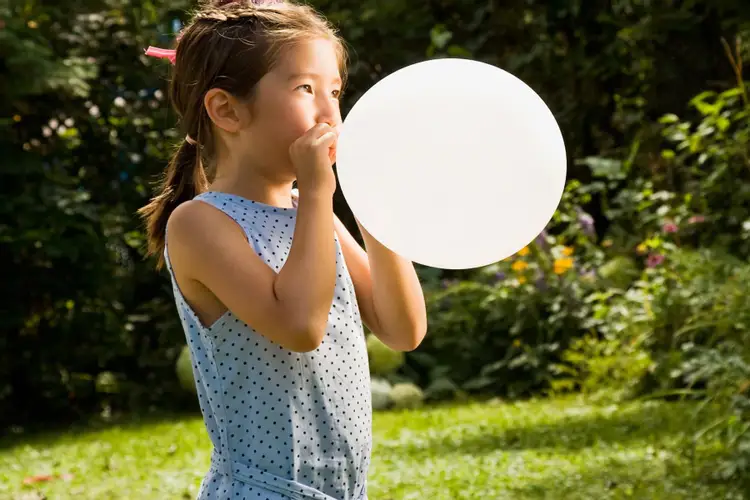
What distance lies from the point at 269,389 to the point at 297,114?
40cm

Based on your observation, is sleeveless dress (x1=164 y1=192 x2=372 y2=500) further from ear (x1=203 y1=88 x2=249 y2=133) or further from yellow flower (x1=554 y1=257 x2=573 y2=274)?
yellow flower (x1=554 y1=257 x2=573 y2=274)

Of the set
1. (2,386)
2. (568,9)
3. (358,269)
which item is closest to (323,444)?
(358,269)

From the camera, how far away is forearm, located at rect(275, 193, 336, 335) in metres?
1.57

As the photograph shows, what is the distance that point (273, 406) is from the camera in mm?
1648

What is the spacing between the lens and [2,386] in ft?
20.5

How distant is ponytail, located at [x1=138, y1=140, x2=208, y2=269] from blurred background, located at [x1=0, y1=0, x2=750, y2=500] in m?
2.58

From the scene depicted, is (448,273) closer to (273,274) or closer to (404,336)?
(404,336)

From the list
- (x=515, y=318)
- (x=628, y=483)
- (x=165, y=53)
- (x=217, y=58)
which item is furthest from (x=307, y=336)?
(x=515, y=318)

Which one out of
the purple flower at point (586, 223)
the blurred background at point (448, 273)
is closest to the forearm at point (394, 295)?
the blurred background at point (448, 273)

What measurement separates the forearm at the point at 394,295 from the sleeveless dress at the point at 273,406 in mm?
97

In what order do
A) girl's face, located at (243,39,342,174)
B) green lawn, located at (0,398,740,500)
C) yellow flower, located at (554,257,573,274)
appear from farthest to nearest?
yellow flower, located at (554,257,573,274), green lawn, located at (0,398,740,500), girl's face, located at (243,39,342,174)

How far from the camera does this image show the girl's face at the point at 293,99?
5.46 feet

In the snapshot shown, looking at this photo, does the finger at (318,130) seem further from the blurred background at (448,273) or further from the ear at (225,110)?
the blurred background at (448,273)

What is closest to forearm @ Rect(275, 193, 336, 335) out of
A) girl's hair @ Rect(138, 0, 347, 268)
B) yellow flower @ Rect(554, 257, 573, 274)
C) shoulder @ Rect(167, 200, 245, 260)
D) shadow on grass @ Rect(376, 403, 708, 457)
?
shoulder @ Rect(167, 200, 245, 260)
